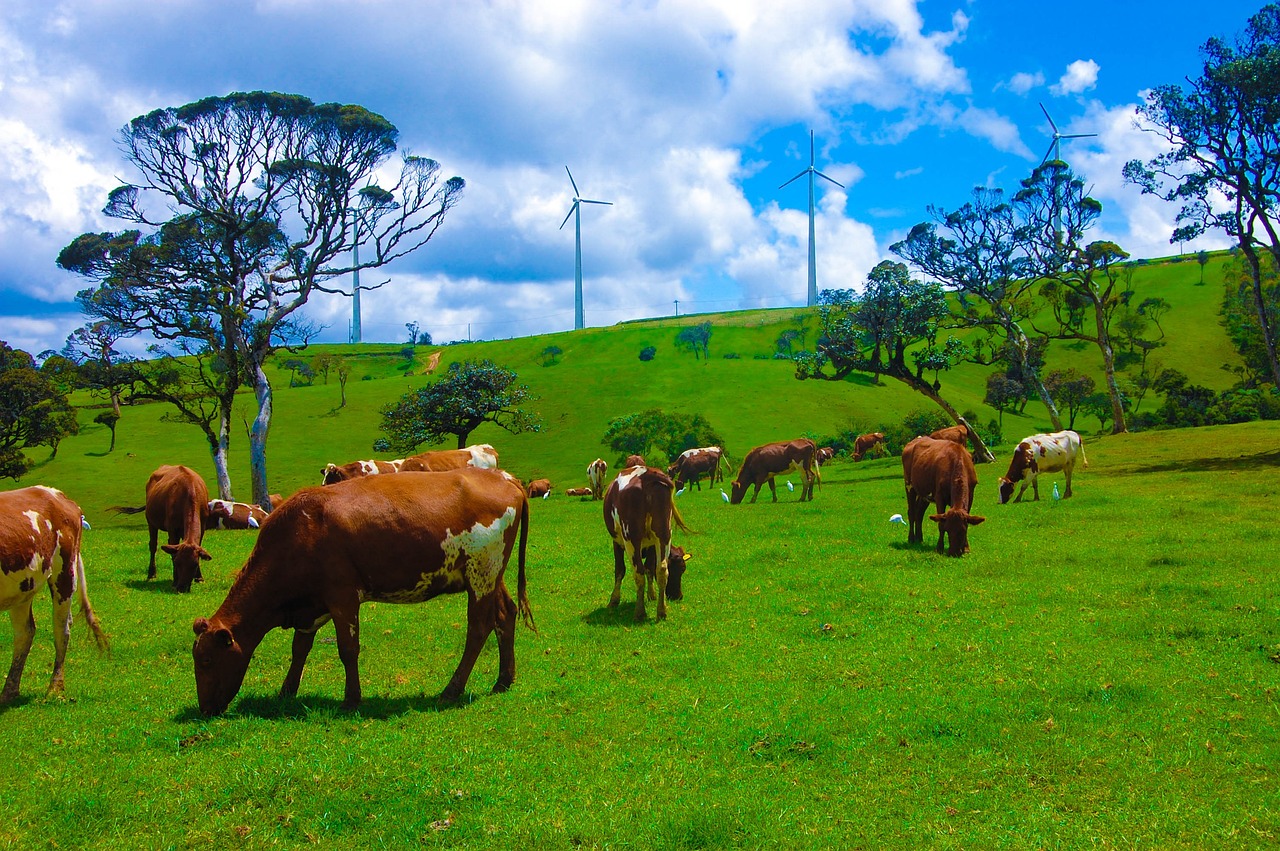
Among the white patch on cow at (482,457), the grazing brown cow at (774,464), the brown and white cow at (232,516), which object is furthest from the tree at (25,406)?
the grazing brown cow at (774,464)

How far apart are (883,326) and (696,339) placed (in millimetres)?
81387

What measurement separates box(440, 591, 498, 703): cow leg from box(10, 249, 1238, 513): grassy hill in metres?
44.3

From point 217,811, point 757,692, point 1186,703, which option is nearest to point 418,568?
point 217,811

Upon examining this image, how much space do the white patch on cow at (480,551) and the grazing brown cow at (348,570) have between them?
1 cm

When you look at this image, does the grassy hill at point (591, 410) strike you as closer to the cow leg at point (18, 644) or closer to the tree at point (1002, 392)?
the tree at point (1002, 392)

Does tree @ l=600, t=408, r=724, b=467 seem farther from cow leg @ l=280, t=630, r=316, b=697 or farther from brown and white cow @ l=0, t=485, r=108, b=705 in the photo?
cow leg @ l=280, t=630, r=316, b=697

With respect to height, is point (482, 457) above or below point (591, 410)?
below

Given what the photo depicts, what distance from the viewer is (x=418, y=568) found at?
28.6 feet

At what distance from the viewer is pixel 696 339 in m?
124

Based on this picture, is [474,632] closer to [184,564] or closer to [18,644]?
[18,644]

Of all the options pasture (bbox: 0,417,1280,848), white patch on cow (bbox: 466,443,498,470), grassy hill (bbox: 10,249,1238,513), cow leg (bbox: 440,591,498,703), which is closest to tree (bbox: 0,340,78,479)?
grassy hill (bbox: 10,249,1238,513)

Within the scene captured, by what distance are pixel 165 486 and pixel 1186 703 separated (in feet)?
61.1

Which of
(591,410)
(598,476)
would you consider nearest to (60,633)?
(598,476)

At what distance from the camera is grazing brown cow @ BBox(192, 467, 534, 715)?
8461 mm
